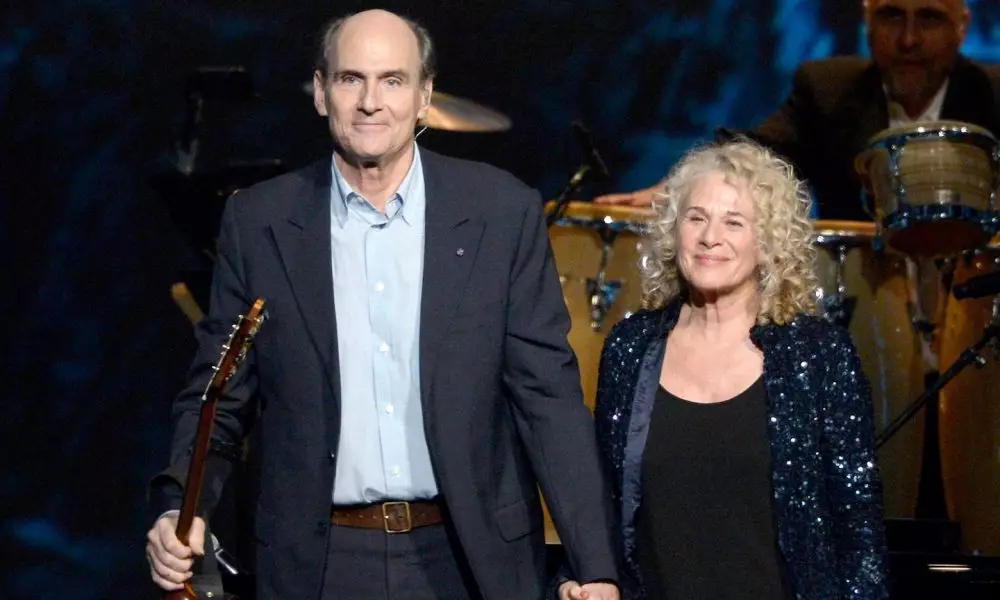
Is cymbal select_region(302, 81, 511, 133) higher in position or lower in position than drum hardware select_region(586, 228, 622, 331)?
higher

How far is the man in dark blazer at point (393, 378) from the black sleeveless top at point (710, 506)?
0.15 metres

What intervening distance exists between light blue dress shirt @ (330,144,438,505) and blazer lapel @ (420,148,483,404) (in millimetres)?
25

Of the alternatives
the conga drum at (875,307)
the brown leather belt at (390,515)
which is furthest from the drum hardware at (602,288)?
the brown leather belt at (390,515)

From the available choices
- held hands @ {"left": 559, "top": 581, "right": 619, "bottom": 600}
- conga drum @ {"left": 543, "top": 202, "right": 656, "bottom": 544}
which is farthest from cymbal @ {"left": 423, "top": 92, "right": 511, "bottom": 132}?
held hands @ {"left": 559, "top": 581, "right": 619, "bottom": 600}

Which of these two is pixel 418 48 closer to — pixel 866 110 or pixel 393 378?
pixel 393 378

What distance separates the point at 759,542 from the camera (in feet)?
8.31

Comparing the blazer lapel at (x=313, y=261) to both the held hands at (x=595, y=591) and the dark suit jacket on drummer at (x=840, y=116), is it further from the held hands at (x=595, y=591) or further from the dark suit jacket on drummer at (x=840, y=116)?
the dark suit jacket on drummer at (x=840, y=116)

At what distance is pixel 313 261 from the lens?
8.32ft

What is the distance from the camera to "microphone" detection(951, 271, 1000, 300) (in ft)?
11.0

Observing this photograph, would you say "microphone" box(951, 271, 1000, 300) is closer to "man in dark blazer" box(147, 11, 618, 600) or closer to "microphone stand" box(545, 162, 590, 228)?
"microphone stand" box(545, 162, 590, 228)

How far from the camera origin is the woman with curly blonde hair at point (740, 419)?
99.0 inches

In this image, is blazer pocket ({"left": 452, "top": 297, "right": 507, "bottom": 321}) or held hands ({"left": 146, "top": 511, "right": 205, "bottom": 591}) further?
blazer pocket ({"left": 452, "top": 297, "right": 507, "bottom": 321})

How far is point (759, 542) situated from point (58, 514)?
9.60 ft

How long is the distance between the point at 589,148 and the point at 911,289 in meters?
1.00
